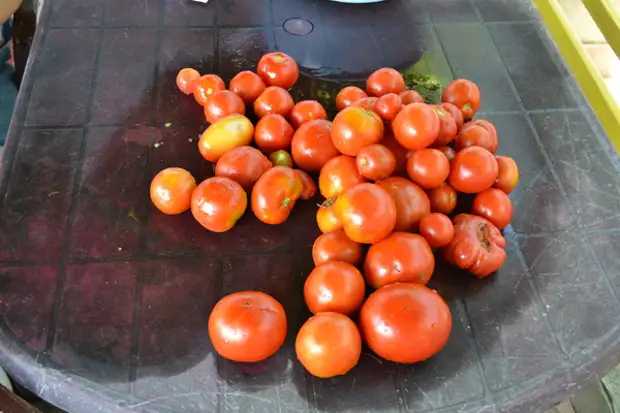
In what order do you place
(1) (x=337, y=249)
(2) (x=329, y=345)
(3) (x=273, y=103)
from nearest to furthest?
(2) (x=329, y=345) < (1) (x=337, y=249) < (3) (x=273, y=103)

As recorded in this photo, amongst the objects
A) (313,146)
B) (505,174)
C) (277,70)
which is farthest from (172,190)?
(505,174)

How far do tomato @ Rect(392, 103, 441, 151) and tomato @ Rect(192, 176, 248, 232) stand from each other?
286 millimetres

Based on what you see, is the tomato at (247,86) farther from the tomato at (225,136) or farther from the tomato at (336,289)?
the tomato at (336,289)

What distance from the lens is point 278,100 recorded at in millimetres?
1113

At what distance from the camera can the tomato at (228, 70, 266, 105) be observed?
1.15 metres

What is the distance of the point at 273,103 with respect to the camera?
3.64 feet

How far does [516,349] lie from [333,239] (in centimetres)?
33

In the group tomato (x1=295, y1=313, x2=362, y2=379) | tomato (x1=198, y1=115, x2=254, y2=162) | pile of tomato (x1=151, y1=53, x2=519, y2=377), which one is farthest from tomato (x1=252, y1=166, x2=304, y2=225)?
tomato (x1=295, y1=313, x2=362, y2=379)

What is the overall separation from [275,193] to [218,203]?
3.7 inches

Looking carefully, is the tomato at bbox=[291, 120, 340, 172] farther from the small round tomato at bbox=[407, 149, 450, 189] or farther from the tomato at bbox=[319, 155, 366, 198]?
the small round tomato at bbox=[407, 149, 450, 189]

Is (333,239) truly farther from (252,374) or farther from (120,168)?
(120,168)

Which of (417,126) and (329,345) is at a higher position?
(417,126)

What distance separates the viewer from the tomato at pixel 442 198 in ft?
3.22

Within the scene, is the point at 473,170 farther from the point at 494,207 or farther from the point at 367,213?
the point at 367,213
